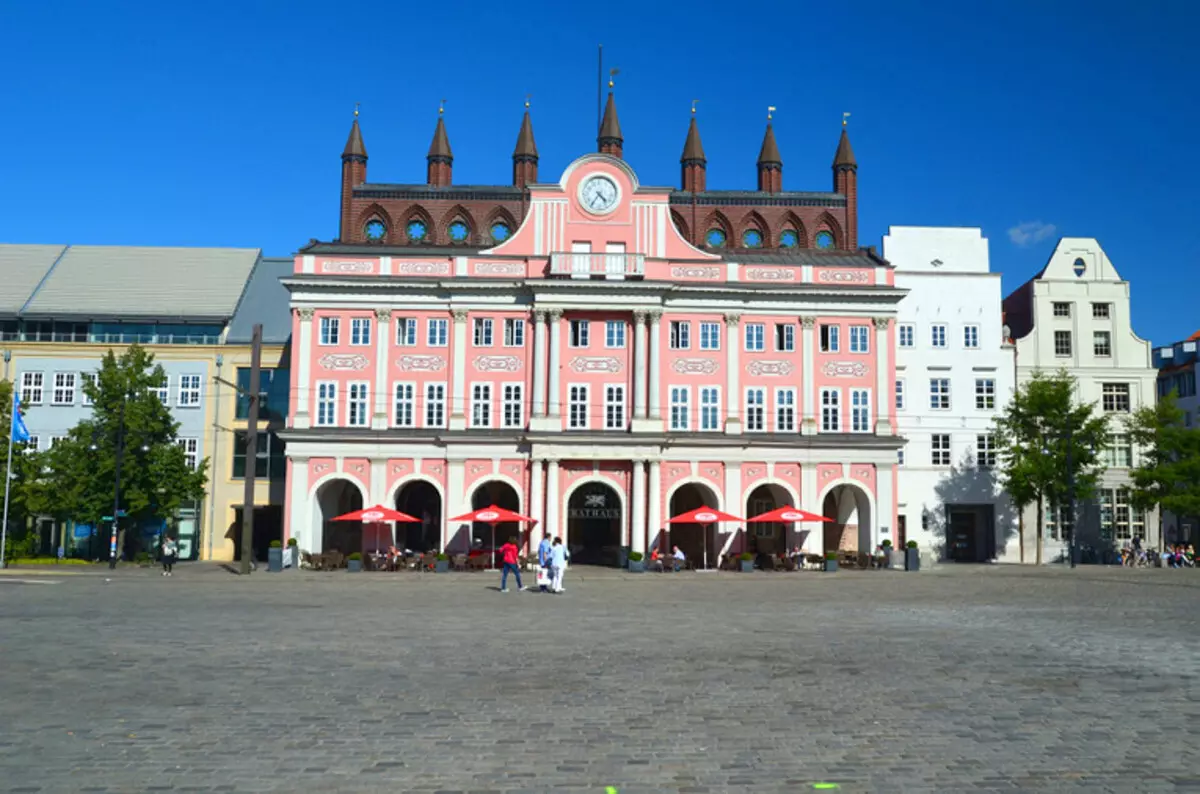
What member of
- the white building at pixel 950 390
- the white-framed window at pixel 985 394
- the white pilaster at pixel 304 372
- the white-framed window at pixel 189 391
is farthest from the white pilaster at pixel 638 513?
the white-framed window at pixel 189 391

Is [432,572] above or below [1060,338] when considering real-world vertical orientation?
below

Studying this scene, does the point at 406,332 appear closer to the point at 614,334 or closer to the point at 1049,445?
the point at 614,334

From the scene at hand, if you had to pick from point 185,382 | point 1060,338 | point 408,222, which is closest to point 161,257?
point 185,382

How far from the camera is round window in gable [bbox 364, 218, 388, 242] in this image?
63688 millimetres

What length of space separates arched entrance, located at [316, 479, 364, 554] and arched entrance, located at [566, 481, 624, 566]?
11.1m

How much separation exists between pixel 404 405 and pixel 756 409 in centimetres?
1786

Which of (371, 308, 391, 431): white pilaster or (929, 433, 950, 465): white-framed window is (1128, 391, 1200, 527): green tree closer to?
(929, 433, 950, 465): white-framed window

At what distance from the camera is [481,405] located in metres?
55.4

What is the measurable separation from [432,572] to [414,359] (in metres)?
11.8

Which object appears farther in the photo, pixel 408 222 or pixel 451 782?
pixel 408 222

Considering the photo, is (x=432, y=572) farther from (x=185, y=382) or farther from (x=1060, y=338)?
(x=1060, y=338)

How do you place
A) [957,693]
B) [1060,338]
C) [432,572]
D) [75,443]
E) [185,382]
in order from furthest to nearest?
[1060,338] < [185,382] < [75,443] < [432,572] < [957,693]

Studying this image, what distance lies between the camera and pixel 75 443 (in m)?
53.3

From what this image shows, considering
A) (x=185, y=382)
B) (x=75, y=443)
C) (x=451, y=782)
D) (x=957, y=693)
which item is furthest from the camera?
(x=185, y=382)
